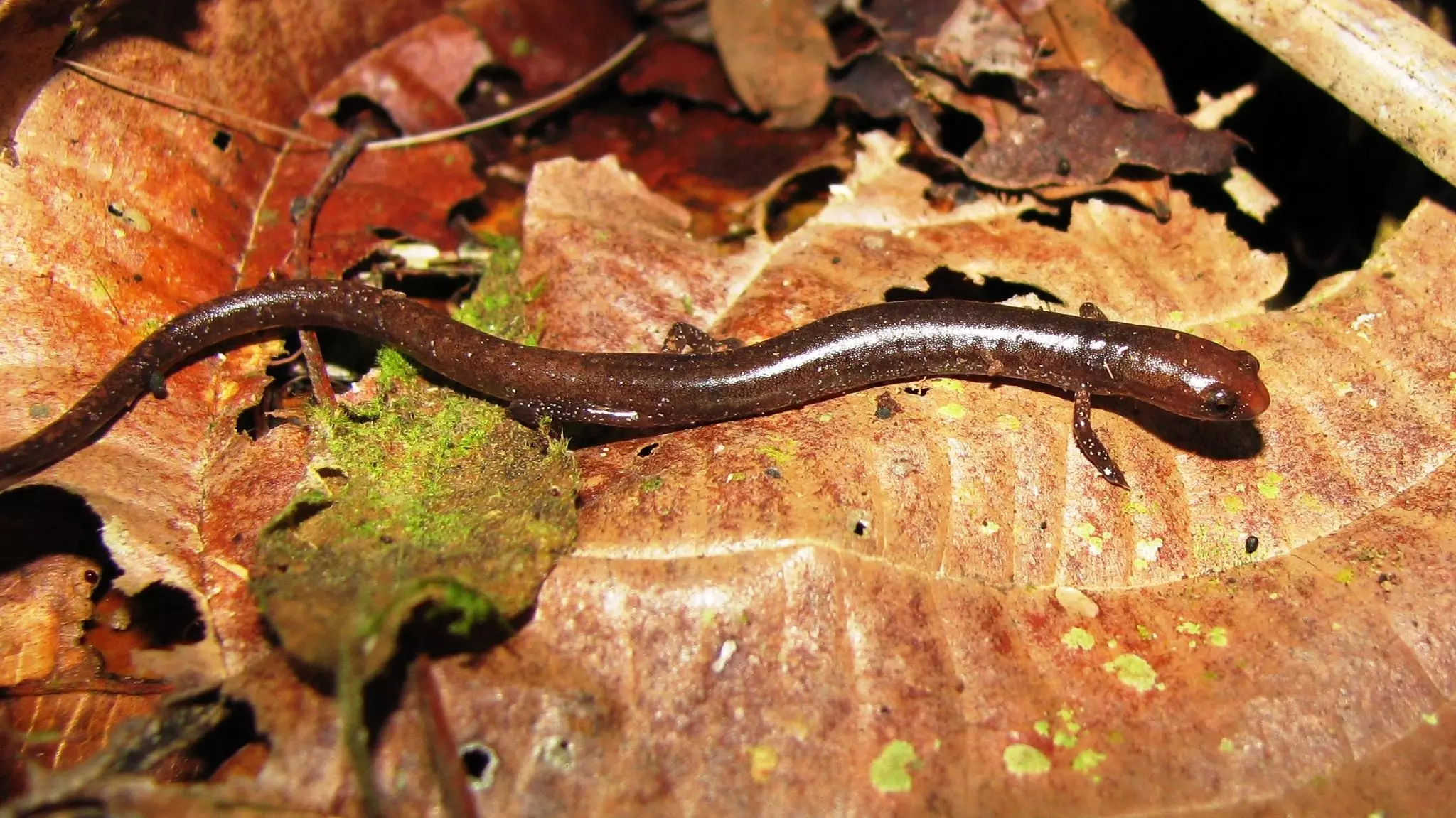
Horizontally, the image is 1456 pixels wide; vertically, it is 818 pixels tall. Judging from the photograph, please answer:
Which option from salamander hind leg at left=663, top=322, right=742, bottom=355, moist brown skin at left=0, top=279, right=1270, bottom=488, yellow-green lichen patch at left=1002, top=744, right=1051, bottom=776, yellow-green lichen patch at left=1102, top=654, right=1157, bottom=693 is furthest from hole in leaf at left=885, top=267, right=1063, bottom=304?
yellow-green lichen patch at left=1002, top=744, right=1051, bottom=776

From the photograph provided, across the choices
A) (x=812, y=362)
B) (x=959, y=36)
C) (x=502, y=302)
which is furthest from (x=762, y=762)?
(x=959, y=36)

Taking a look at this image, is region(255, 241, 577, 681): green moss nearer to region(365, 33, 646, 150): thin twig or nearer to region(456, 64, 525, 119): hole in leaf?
region(365, 33, 646, 150): thin twig

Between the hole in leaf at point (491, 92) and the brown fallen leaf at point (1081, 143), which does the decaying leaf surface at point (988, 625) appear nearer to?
the brown fallen leaf at point (1081, 143)

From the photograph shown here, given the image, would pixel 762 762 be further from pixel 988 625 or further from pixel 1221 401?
pixel 1221 401

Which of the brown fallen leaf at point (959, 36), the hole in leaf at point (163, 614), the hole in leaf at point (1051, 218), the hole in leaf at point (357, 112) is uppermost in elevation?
the brown fallen leaf at point (959, 36)

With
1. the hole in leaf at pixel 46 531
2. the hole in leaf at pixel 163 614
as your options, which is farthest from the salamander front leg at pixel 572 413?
the hole in leaf at pixel 46 531

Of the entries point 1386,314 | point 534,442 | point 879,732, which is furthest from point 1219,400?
point 534,442
